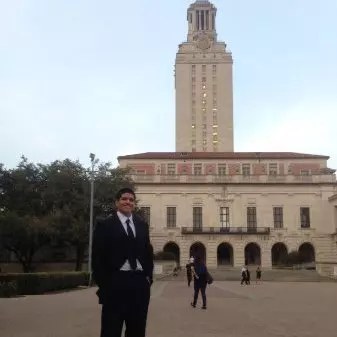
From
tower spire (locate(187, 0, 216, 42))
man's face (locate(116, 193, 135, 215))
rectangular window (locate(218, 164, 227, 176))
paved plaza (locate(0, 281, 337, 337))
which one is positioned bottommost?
paved plaza (locate(0, 281, 337, 337))

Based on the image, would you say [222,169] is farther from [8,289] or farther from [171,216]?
[8,289]

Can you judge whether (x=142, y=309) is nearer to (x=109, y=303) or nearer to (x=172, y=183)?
(x=109, y=303)

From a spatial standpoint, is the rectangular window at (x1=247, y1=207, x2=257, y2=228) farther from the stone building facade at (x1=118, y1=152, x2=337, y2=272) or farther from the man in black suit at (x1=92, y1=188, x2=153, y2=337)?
the man in black suit at (x1=92, y1=188, x2=153, y2=337)

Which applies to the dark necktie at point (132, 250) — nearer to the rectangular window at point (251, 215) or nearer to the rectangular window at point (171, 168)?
the rectangular window at point (251, 215)

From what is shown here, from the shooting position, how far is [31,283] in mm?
22438

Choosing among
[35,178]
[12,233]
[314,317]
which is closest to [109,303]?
[314,317]

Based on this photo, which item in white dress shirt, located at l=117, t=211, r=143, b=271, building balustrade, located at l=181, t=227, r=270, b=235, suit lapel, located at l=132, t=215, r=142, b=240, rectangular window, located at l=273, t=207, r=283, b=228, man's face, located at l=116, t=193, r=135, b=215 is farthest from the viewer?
rectangular window, located at l=273, t=207, r=283, b=228

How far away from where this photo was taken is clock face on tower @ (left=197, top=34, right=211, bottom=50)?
353ft

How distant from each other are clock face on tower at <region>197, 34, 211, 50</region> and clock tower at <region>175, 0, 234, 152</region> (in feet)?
4.93

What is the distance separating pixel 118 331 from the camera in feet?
16.9

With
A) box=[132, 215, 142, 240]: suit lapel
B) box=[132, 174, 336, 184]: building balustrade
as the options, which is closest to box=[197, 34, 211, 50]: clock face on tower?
box=[132, 174, 336, 184]: building balustrade

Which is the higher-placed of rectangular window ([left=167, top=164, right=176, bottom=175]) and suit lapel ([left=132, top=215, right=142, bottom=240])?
rectangular window ([left=167, top=164, right=176, bottom=175])

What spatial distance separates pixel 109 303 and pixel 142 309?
37cm

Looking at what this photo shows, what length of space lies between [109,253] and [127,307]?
59 cm
